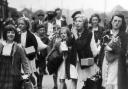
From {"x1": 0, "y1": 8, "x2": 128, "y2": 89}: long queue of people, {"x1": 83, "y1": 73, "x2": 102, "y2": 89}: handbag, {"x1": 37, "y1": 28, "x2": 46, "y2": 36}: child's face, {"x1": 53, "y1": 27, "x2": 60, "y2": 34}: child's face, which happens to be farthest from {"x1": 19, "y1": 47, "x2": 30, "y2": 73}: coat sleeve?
{"x1": 37, "y1": 28, "x2": 46, "y2": 36}: child's face

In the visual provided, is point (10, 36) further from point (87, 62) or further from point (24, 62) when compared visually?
point (87, 62)

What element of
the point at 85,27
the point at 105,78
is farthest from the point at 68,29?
the point at 105,78

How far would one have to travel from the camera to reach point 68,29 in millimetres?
6695

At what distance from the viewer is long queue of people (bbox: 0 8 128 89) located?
5.82 m

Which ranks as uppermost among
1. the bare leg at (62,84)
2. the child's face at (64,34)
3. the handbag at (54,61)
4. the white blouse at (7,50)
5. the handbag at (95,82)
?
the child's face at (64,34)

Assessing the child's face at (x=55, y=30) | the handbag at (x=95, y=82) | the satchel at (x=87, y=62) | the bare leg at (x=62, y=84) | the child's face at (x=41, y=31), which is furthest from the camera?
the child's face at (x=41, y=31)

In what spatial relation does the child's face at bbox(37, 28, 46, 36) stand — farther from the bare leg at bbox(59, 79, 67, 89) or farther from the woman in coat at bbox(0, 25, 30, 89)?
the woman in coat at bbox(0, 25, 30, 89)

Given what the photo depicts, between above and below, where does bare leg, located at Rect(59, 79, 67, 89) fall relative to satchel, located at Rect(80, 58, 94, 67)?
below

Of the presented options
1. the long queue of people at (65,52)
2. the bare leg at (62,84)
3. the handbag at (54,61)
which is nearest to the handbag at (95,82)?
the long queue of people at (65,52)

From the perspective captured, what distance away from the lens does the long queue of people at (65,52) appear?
19.1ft

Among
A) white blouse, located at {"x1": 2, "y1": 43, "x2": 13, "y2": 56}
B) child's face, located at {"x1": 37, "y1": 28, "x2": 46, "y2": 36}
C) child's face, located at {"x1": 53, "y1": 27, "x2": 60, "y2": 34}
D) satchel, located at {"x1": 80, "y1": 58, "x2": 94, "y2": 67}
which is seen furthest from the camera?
child's face, located at {"x1": 37, "y1": 28, "x2": 46, "y2": 36}

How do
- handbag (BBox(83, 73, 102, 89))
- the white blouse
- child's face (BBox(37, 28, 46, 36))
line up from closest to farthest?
the white blouse, handbag (BBox(83, 73, 102, 89)), child's face (BBox(37, 28, 46, 36))

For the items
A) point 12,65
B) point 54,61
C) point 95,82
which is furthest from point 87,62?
point 12,65

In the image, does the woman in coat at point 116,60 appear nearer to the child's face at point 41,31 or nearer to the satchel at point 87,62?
the satchel at point 87,62
